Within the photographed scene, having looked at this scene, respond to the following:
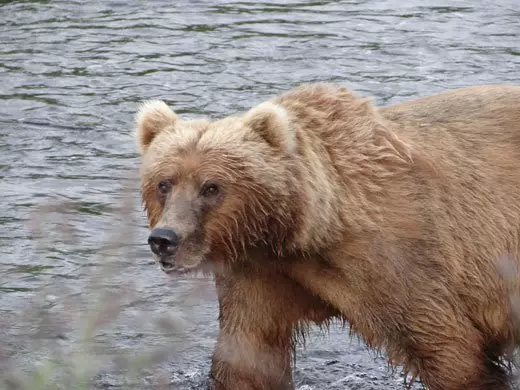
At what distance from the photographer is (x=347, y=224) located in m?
6.10

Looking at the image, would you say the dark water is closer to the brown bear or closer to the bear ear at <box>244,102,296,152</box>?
the brown bear

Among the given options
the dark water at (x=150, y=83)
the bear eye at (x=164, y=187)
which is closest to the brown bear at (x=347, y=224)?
the bear eye at (x=164, y=187)

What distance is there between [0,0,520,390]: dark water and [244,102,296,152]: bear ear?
2.00 m

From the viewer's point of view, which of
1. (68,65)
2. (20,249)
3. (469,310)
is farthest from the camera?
(68,65)

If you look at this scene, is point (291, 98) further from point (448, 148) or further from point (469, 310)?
point (469, 310)

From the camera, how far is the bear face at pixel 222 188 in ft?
19.1

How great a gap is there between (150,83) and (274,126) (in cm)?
643

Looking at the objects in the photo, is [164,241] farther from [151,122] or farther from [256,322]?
[256,322]

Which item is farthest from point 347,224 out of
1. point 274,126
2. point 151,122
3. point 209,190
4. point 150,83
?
point 150,83

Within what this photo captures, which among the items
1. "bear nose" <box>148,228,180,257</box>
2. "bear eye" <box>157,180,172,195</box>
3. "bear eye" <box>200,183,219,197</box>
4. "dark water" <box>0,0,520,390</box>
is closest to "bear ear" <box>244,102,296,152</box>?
"bear eye" <box>200,183,219,197</box>

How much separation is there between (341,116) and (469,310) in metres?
1.12

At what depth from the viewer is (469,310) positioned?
20.9 ft

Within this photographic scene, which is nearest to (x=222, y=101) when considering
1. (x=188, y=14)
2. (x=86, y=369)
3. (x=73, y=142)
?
(x=73, y=142)

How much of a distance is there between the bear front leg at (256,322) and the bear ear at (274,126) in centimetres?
69
